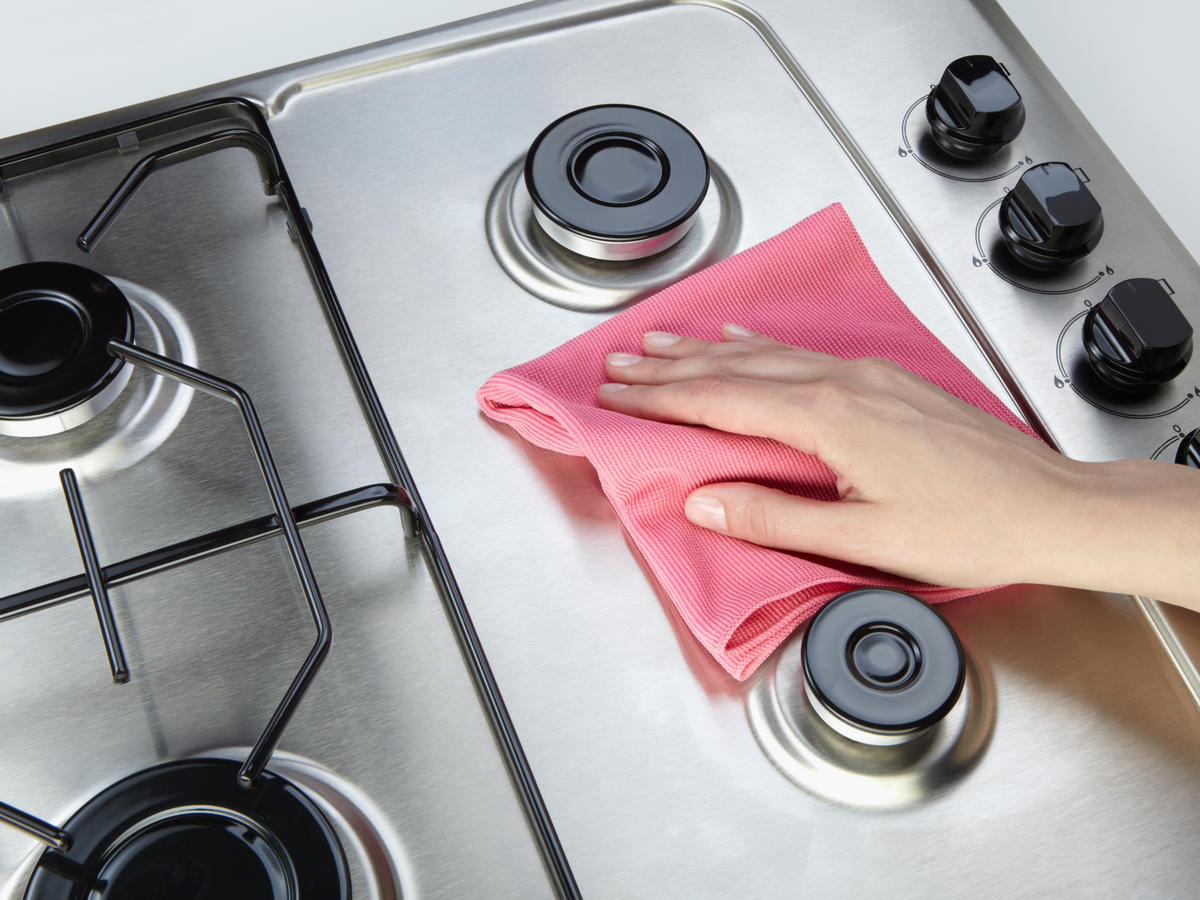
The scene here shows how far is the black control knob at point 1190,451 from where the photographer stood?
24.7 inches

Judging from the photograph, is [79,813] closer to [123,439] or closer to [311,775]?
[311,775]

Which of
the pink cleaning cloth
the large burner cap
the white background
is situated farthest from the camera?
the white background

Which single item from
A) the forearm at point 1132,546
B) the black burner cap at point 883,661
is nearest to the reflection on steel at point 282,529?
the black burner cap at point 883,661

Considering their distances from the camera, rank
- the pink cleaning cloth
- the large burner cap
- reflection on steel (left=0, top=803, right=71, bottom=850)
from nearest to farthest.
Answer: reflection on steel (left=0, top=803, right=71, bottom=850) → the pink cleaning cloth → the large burner cap

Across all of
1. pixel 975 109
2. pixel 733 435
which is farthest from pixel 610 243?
pixel 975 109

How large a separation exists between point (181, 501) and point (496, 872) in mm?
277

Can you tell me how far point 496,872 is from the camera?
54 cm

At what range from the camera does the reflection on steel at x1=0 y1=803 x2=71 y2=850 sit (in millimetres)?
482

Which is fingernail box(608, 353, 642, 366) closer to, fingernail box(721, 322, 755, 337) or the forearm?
fingernail box(721, 322, 755, 337)

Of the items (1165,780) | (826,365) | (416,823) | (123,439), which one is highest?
(123,439)

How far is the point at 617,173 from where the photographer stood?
718 mm

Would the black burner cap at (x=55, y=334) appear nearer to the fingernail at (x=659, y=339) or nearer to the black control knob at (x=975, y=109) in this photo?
the fingernail at (x=659, y=339)

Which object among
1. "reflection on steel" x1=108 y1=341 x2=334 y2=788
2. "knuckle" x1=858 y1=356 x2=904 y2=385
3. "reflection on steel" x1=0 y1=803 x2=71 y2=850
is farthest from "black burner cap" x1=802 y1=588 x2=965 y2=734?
"reflection on steel" x1=0 y1=803 x2=71 y2=850

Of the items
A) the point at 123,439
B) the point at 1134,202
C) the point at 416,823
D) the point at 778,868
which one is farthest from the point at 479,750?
the point at 1134,202
